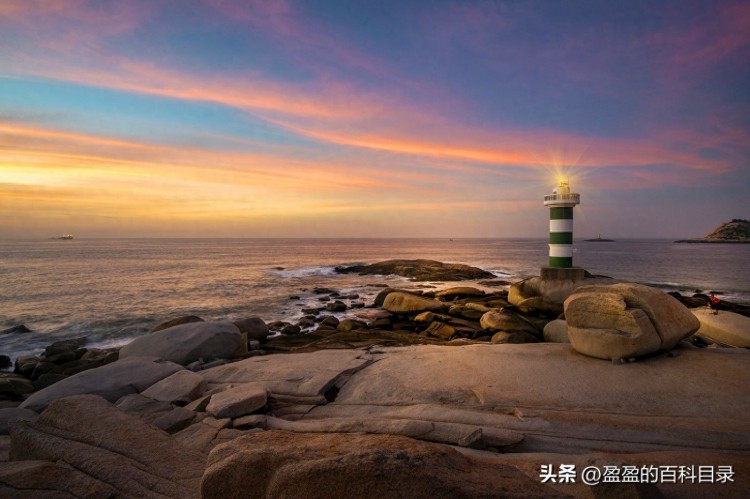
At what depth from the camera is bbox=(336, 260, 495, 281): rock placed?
34594 millimetres

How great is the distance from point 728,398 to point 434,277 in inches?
1154

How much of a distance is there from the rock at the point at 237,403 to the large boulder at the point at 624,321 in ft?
19.7

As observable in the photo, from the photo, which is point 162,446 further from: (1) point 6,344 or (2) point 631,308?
(1) point 6,344

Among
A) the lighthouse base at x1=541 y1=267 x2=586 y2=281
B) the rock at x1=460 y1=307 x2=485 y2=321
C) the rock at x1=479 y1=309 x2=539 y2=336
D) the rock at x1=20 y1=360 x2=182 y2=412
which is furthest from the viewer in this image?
the lighthouse base at x1=541 y1=267 x2=586 y2=281

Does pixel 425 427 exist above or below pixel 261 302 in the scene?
above

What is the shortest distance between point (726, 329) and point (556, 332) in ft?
12.8

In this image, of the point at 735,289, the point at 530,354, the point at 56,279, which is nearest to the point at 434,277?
the point at 735,289

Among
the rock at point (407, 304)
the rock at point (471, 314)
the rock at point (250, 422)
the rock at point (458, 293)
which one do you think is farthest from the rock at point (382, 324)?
the rock at point (250, 422)

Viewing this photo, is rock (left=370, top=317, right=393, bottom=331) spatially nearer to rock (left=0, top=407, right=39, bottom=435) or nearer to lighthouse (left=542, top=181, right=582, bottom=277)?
lighthouse (left=542, top=181, right=582, bottom=277)

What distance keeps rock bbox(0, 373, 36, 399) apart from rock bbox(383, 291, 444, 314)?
1225 centimetres

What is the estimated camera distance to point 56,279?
1433 inches

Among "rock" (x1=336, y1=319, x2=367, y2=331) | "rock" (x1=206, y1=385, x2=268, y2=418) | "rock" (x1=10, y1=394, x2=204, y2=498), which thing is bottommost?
"rock" (x1=336, y1=319, x2=367, y2=331)

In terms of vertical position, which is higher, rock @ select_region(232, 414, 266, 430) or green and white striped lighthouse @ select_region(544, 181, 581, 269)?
green and white striped lighthouse @ select_region(544, 181, 581, 269)

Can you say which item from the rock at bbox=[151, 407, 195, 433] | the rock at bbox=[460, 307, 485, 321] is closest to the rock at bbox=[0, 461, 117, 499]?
the rock at bbox=[151, 407, 195, 433]
